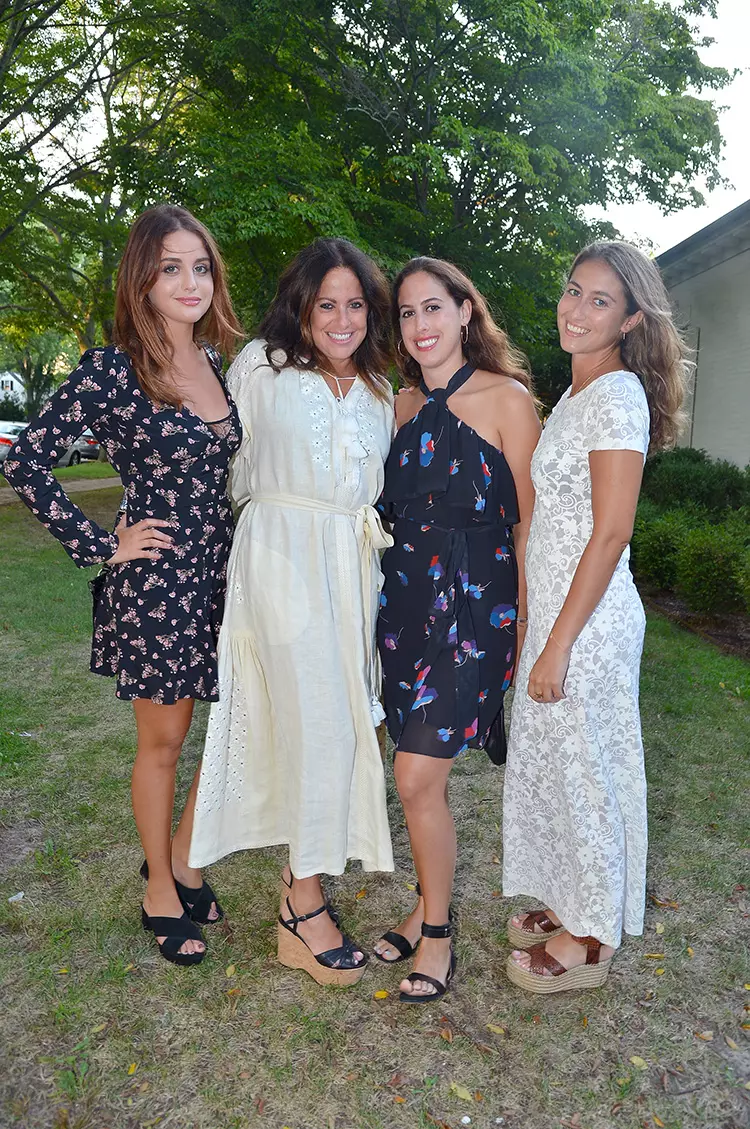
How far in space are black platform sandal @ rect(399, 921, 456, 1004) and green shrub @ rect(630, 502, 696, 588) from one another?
6.06 metres

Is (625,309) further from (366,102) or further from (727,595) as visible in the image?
(366,102)

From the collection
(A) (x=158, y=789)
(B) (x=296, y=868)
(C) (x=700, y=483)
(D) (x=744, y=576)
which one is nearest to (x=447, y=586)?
(B) (x=296, y=868)

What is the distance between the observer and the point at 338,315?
2.69m

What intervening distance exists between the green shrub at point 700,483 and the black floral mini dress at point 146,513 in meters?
7.86

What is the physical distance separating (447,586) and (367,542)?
30cm

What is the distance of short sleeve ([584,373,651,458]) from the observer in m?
2.36

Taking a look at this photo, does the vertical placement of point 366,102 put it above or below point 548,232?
above

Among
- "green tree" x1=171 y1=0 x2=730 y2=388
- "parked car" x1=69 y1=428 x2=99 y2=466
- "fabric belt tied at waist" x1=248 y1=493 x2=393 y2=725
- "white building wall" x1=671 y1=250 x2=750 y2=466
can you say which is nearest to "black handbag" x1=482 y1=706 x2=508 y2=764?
"fabric belt tied at waist" x1=248 y1=493 x2=393 y2=725

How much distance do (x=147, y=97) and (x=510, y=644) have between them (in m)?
17.8

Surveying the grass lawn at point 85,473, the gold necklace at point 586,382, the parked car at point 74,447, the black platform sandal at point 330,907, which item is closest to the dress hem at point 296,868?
the black platform sandal at point 330,907

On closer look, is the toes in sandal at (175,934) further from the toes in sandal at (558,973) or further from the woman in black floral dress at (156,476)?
the toes in sandal at (558,973)

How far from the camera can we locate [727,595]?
7430 millimetres

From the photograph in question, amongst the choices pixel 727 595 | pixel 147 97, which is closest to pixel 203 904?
pixel 727 595

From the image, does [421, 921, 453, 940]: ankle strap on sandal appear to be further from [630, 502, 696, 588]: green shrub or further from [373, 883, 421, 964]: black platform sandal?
[630, 502, 696, 588]: green shrub
